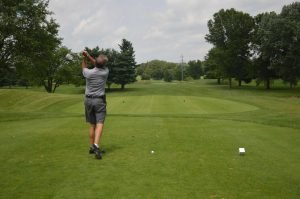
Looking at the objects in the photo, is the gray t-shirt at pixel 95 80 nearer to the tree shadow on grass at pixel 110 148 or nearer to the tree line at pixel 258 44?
the tree shadow on grass at pixel 110 148

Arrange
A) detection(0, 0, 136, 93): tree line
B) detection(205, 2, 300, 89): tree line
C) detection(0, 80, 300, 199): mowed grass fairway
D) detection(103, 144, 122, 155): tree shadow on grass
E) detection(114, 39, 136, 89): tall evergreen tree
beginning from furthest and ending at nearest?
detection(114, 39, 136, 89): tall evergreen tree → detection(205, 2, 300, 89): tree line → detection(0, 0, 136, 93): tree line → detection(103, 144, 122, 155): tree shadow on grass → detection(0, 80, 300, 199): mowed grass fairway

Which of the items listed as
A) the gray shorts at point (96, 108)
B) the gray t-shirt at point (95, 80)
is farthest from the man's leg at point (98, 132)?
the gray t-shirt at point (95, 80)

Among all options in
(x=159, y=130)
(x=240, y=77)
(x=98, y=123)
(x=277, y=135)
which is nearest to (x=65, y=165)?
(x=98, y=123)

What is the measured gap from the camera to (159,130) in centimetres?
1148

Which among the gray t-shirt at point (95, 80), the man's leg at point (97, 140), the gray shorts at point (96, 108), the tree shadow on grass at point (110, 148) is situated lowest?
the tree shadow on grass at point (110, 148)

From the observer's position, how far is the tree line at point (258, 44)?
5031cm

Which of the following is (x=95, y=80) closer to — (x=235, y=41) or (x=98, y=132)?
(x=98, y=132)

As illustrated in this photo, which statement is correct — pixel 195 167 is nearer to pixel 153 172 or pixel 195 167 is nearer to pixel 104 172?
pixel 153 172

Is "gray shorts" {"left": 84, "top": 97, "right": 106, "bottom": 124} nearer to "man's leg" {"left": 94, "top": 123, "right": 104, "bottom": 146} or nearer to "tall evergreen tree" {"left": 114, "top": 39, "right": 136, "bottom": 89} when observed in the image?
"man's leg" {"left": 94, "top": 123, "right": 104, "bottom": 146}

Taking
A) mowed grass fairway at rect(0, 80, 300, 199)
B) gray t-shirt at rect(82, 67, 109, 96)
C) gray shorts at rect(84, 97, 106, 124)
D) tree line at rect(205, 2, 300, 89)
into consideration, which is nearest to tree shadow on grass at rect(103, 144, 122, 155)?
mowed grass fairway at rect(0, 80, 300, 199)

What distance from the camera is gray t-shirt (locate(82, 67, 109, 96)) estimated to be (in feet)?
27.1

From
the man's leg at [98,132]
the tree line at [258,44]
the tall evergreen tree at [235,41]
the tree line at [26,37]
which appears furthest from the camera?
the tall evergreen tree at [235,41]

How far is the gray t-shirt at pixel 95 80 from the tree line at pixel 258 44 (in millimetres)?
44796

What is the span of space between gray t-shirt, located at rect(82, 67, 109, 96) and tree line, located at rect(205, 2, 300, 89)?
44.8 metres
